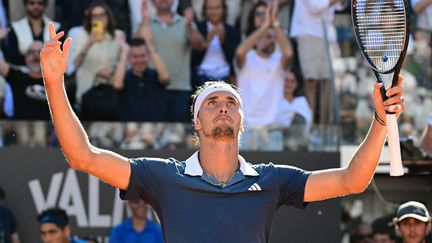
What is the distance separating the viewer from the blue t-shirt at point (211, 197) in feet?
13.5

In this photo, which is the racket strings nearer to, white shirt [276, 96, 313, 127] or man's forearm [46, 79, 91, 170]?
man's forearm [46, 79, 91, 170]

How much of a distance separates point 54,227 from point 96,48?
5.78 ft

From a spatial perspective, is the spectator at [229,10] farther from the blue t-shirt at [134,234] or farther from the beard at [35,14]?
the blue t-shirt at [134,234]

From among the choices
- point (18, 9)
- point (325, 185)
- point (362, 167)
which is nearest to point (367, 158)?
point (362, 167)

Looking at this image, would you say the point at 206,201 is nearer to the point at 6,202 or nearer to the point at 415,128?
the point at 6,202

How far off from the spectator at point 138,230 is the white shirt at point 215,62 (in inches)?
60.2

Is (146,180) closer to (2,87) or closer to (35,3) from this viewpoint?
(2,87)

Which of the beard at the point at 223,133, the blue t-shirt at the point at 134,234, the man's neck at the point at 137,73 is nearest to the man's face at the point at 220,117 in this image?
the beard at the point at 223,133

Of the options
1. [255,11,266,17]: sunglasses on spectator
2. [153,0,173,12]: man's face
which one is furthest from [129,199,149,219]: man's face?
[255,11,266,17]: sunglasses on spectator

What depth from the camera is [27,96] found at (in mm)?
8336

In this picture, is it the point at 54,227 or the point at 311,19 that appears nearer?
the point at 54,227

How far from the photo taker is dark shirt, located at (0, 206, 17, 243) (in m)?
7.72

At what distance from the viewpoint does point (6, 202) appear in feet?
25.8

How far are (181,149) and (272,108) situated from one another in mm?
1130
